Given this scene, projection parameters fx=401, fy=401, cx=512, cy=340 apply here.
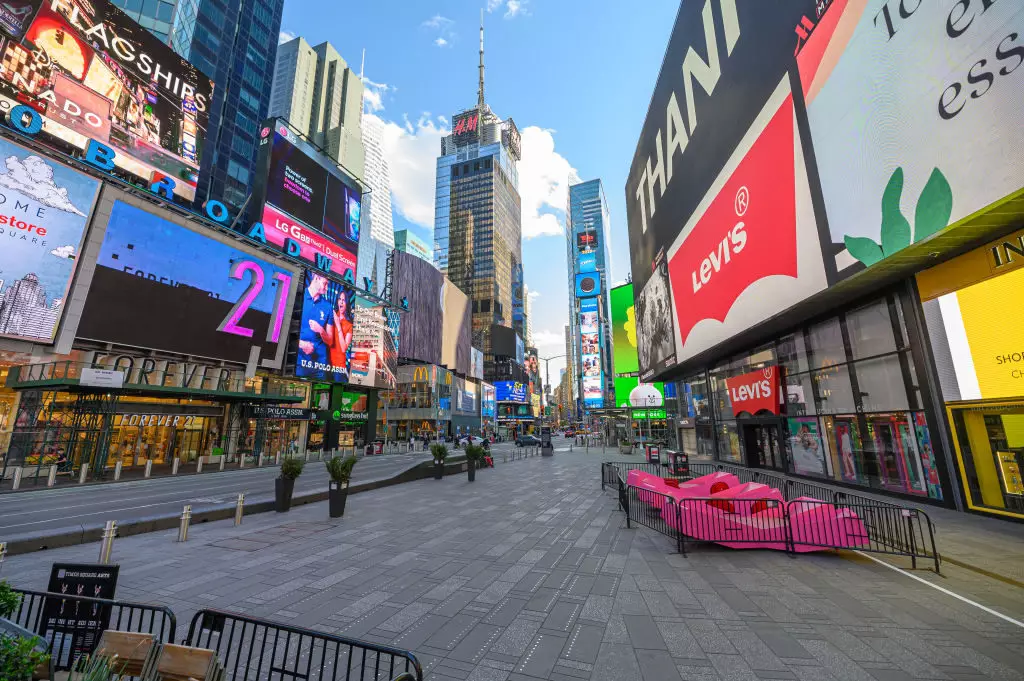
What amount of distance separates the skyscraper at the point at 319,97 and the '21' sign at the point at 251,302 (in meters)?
88.5

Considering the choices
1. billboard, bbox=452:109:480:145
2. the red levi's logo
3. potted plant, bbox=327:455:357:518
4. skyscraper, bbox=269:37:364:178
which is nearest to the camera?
potted plant, bbox=327:455:357:518

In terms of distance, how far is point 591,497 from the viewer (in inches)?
614

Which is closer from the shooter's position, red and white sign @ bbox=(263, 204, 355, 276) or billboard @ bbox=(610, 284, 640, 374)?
red and white sign @ bbox=(263, 204, 355, 276)

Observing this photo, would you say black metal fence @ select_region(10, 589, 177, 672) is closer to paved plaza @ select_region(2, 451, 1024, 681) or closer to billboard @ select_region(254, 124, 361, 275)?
paved plaza @ select_region(2, 451, 1024, 681)

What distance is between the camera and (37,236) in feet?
69.9

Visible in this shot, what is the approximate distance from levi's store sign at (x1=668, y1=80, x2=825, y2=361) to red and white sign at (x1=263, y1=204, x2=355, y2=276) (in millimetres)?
35385

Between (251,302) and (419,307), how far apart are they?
133 ft

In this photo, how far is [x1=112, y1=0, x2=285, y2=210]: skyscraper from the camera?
43.0 meters

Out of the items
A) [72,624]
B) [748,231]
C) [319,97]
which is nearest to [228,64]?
[748,231]

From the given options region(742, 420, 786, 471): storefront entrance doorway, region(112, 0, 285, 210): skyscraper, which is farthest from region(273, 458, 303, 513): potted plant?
region(112, 0, 285, 210): skyscraper

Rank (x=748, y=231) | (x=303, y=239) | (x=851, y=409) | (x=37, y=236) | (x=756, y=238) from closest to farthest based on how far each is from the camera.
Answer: (x=851, y=409) < (x=756, y=238) < (x=748, y=231) < (x=37, y=236) < (x=303, y=239)

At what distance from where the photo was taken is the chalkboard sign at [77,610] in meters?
4.15

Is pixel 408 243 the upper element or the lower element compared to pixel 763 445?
upper

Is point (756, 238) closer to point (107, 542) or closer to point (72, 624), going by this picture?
point (72, 624)
